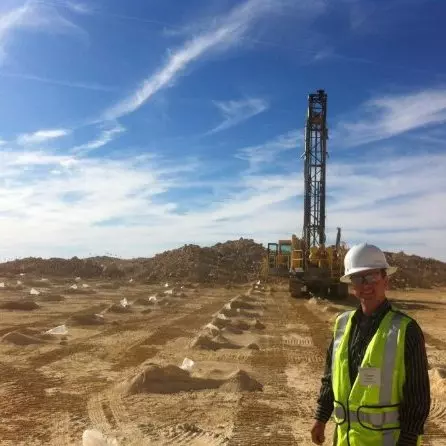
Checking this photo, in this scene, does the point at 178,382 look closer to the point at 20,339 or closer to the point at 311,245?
the point at 20,339

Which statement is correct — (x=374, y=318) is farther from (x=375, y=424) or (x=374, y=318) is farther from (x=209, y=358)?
(x=209, y=358)

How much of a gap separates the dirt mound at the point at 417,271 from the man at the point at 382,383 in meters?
39.4

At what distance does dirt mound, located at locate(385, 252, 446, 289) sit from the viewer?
140 feet

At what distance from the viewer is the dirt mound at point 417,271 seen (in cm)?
4262

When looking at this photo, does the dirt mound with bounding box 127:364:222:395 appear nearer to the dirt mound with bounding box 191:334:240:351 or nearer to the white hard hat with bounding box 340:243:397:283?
the dirt mound with bounding box 191:334:240:351

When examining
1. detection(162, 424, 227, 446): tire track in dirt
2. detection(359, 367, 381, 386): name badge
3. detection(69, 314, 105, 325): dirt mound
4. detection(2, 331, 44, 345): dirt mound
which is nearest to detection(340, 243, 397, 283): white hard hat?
detection(359, 367, 381, 386): name badge

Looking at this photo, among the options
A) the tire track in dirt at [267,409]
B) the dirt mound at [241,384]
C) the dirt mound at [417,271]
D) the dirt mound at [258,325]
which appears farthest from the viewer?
the dirt mound at [417,271]

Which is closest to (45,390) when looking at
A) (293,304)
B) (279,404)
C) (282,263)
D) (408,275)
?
(279,404)

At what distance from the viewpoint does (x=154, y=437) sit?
566cm

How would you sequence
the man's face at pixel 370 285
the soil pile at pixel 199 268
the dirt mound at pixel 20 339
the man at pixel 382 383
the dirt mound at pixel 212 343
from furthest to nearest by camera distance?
the soil pile at pixel 199 268 → the dirt mound at pixel 20 339 → the dirt mound at pixel 212 343 → the man's face at pixel 370 285 → the man at pixel 382 383

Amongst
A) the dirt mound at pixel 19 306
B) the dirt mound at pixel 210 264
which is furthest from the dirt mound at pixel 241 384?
the dirt mound at pixel 210 264

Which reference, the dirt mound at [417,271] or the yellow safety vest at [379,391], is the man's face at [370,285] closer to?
the yellow safety vest at [379,391]

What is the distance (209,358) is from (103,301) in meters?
15.4

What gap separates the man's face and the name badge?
38 cm
